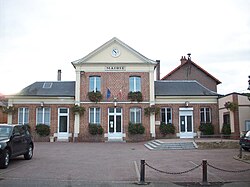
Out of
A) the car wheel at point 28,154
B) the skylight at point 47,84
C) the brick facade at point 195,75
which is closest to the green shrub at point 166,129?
the skylight at point 47,84

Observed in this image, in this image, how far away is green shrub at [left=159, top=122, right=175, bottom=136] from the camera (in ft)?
91.7

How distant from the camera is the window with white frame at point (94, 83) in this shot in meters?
28.5

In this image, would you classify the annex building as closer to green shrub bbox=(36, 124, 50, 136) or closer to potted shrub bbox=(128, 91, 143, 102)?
potted shrub bbox=(128, 91, 143, 102)

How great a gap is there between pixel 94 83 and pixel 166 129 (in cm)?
785

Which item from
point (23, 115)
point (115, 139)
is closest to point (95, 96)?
point (115, 139)

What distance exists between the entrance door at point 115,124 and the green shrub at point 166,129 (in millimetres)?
3783

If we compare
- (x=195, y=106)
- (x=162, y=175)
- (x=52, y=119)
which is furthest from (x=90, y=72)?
(x=162, y=175)

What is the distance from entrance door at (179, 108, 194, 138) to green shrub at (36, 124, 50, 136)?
39.9 feet

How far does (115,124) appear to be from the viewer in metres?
28.2

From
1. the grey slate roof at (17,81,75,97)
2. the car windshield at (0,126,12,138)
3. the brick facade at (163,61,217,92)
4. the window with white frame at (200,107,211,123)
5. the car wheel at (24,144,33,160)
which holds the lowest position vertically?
the car wheel at (24,144,33,160)

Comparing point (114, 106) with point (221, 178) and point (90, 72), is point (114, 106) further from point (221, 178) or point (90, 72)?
point (221, 178)

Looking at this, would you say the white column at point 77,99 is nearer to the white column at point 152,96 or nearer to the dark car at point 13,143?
the white column at point 152,96

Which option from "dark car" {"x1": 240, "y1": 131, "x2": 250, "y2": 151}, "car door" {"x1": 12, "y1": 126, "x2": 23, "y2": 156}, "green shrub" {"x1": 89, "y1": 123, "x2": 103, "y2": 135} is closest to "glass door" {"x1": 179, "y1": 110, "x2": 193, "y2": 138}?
"green shrub" {"x1": 89, "y1": 123, "x2": 103, "y2": 135}

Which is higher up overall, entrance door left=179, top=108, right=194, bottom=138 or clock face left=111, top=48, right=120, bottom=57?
clock face left=111, top=48, right=120, bottom=57
